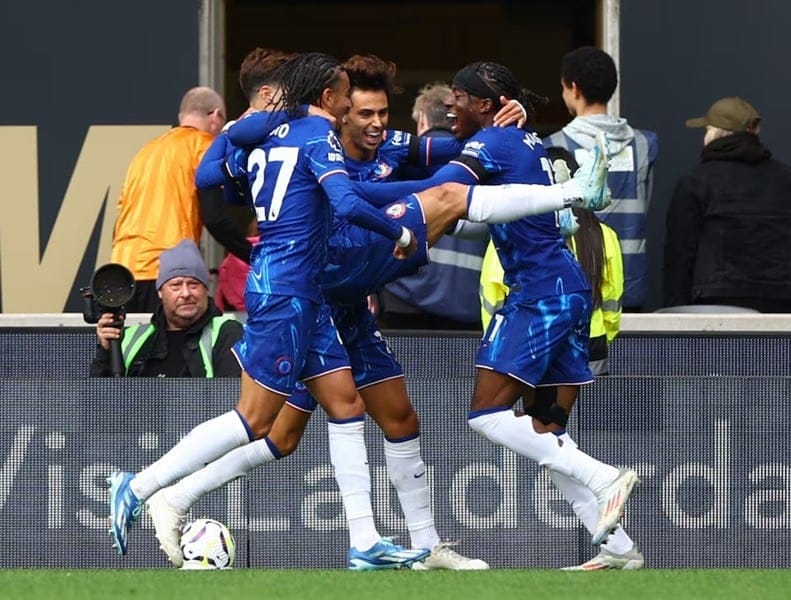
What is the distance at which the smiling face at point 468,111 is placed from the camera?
8750 mm

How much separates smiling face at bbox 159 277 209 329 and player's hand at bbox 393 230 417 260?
2134 mm

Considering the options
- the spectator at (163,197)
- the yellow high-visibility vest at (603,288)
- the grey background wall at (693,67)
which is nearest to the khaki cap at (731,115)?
the grey background wall at (693,67)

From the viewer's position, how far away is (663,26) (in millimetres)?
12359

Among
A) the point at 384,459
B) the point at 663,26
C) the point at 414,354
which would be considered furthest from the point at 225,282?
the point at 663,26

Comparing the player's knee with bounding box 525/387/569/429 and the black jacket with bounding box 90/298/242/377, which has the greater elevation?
the player's knee with bounding box 525/387/569/429

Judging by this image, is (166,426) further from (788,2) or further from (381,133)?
(788,2)

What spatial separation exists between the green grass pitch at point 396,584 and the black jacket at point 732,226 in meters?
3.00

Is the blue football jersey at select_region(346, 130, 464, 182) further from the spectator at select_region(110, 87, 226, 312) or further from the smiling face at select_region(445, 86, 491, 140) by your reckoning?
the spectator at select_region(110, 87, 226, 312)

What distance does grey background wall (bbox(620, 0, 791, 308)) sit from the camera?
1227cm

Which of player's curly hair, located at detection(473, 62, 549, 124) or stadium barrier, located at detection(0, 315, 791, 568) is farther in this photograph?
stadium barrier, located at detection(0, 315, 791, 568)

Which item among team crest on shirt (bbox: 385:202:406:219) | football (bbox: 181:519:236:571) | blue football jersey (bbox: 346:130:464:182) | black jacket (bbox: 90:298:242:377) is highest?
blue football jersey (bbox: 346:130:464:182)

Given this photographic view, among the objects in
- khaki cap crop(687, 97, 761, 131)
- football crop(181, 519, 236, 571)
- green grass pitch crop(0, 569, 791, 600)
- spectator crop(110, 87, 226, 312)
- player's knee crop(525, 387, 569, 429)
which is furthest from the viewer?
khaki cap crop(687, 97, 761, 131)

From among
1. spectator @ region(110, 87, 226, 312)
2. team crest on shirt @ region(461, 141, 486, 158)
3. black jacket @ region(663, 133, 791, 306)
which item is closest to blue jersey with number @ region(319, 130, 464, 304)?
team crest on shirt @ region(461, 141, 486, 158)

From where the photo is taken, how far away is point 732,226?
36.8 ft
